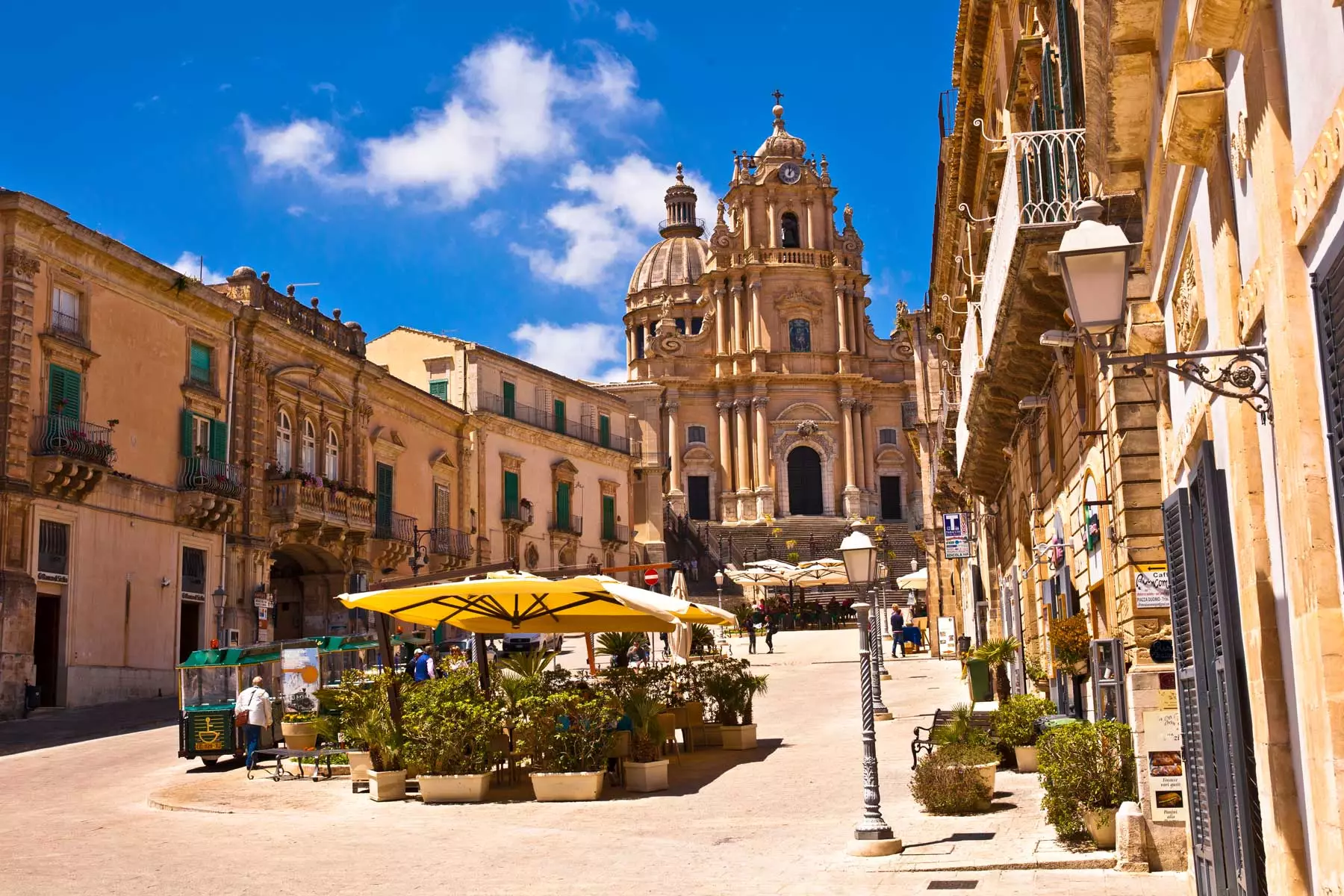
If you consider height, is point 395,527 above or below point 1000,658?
above

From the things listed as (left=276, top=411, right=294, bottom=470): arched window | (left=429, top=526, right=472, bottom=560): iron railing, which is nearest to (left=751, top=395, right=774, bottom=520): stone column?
(left=429, top=526, right=472, bottom=560): iron railing

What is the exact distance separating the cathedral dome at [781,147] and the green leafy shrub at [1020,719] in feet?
176

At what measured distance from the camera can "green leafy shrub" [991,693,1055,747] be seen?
590 inches

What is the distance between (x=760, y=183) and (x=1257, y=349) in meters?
60.4

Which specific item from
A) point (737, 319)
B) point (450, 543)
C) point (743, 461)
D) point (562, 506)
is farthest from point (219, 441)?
point (737, 319)

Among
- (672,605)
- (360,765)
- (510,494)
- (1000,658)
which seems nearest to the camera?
(360,765)

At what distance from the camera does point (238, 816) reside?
14.8m

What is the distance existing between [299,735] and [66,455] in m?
10.9

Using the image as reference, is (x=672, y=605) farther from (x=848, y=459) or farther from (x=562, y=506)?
(x=848, y=459)

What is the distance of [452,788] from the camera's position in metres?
15.5

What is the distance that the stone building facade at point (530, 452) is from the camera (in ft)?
159

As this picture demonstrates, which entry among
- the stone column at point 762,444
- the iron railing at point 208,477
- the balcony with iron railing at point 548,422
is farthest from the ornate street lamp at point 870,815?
the stone column at point 762,444

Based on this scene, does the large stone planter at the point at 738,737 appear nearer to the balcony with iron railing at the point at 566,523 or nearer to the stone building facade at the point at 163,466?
the stone building facade at the point at 163,466

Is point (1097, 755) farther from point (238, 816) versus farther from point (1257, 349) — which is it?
point (238, 816)
